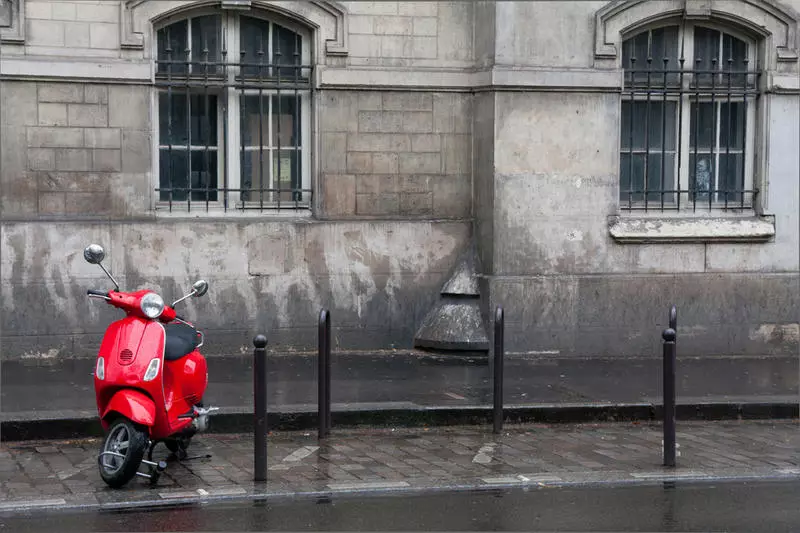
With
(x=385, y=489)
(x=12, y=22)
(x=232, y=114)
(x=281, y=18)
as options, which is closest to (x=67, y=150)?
(x=12, y=22)

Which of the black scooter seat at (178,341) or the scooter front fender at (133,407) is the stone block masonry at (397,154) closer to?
the black scooter seat at (178,341)

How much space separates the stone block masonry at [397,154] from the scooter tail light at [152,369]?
5.65 meters

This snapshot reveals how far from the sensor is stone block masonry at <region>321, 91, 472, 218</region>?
13102 millimetres

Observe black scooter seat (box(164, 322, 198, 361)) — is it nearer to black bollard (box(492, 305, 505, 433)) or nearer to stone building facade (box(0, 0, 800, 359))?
black bollard (box(492, 305, 505, 433))

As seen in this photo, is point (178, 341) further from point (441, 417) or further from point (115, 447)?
point (441, 417)

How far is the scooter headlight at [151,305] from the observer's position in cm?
770

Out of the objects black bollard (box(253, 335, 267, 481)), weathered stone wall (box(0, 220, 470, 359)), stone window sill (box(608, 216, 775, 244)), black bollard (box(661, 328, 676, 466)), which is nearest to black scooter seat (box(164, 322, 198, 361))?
black bollard (box(253, 335, 267, 481))

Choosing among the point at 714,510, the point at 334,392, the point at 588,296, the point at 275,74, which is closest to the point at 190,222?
the point at 275,74

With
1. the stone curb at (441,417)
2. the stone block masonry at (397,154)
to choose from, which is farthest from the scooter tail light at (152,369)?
the stone block masonry at (397,154)

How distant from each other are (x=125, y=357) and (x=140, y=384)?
0.19m

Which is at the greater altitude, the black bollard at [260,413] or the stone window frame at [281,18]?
the stone window frame at [281,18]

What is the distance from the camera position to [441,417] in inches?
386

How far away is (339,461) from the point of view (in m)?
8.44

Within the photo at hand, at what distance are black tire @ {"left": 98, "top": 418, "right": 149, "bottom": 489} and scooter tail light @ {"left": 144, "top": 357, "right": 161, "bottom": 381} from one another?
30 centimetres
